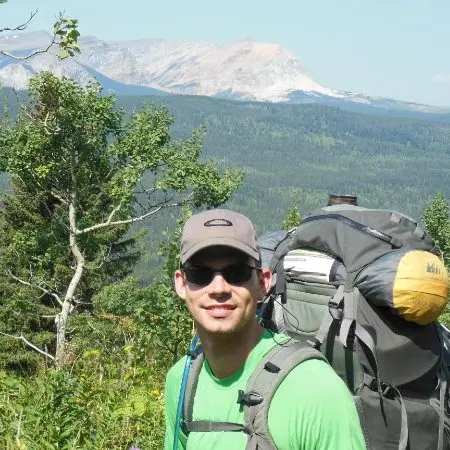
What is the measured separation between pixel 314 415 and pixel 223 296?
1.78 feet

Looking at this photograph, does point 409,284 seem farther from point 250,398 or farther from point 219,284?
point 250,398

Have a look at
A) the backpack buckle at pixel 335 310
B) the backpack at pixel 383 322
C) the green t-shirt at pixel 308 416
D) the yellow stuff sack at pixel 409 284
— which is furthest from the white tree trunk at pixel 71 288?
the green t-shirt at pixel 308 416

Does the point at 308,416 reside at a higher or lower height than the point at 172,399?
higher

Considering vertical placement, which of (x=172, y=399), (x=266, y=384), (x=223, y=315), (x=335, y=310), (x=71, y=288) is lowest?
(x=71, y=288)

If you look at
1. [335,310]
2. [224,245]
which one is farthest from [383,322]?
[224,245]

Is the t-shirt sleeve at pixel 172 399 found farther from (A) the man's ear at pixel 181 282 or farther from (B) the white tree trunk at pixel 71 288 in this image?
(B) the white tree trunk at pixel 71 288

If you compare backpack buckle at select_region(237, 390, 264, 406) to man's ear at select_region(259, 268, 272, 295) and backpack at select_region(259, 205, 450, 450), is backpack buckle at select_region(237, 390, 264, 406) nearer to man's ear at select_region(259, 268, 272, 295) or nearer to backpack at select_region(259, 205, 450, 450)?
man's ear at select_region(259, 268, 272, 295)

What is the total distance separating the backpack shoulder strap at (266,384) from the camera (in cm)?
189

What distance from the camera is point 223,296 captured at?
2.22 metres

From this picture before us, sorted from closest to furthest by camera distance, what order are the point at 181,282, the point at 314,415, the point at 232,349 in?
the point at 314,415 → the point at 232,349 → the point at 181,282

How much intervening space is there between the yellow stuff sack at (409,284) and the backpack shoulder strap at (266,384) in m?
1.33

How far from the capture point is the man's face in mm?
2178

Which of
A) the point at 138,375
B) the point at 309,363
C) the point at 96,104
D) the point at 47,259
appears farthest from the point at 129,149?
the point at 309,363

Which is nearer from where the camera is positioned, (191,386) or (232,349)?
(232,349)
